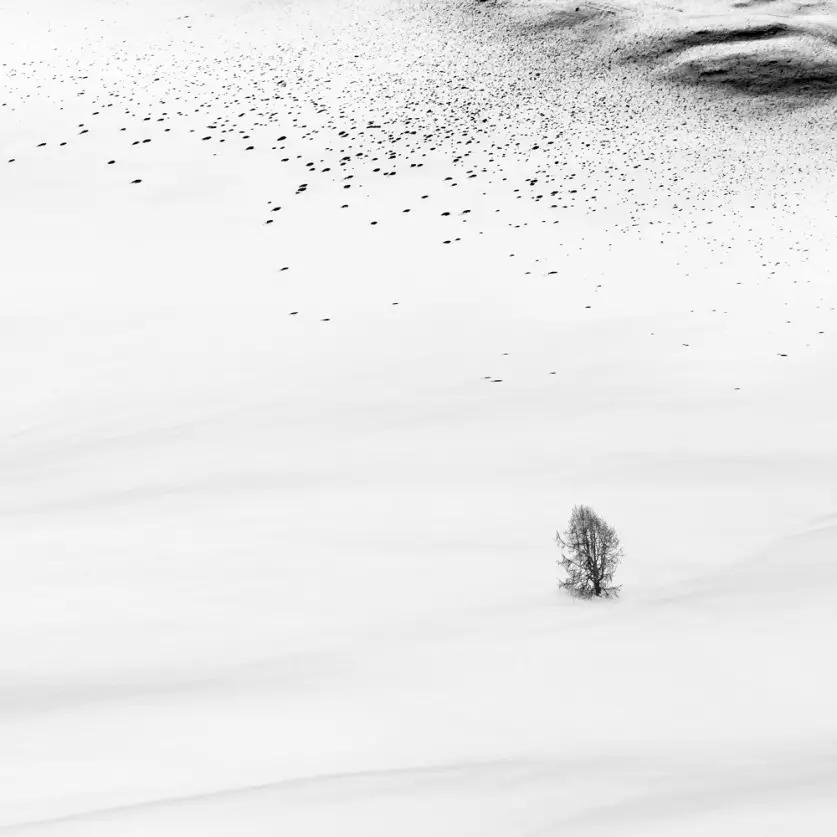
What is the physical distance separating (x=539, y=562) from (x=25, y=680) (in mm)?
5283

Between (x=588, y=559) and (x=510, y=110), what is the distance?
18.6 metres

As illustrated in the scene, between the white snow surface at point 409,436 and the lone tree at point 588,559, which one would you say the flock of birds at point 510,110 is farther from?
the lone tree at point 588,559

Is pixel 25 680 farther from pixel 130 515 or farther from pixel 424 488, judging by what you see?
pixel 424 488

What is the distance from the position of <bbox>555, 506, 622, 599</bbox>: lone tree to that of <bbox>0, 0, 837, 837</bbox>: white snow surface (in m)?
0.26

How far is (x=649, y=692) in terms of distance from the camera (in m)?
8.41

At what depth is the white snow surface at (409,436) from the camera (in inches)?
299

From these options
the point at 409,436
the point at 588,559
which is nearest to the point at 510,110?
the point at 409,436

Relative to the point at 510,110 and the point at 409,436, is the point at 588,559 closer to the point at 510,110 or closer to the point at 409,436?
the point at 409,436

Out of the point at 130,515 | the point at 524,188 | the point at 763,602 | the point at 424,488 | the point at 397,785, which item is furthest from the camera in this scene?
the point at 524,188

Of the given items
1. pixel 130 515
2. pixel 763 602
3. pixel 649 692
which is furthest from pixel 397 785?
pixel 130 515

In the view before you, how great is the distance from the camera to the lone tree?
9734 millimetres

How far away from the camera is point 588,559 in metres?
9.70

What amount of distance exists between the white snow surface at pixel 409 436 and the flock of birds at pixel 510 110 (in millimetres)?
144

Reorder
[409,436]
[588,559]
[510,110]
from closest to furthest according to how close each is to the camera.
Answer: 1. [588,559]
2. [409,436]
3. [510,110]
